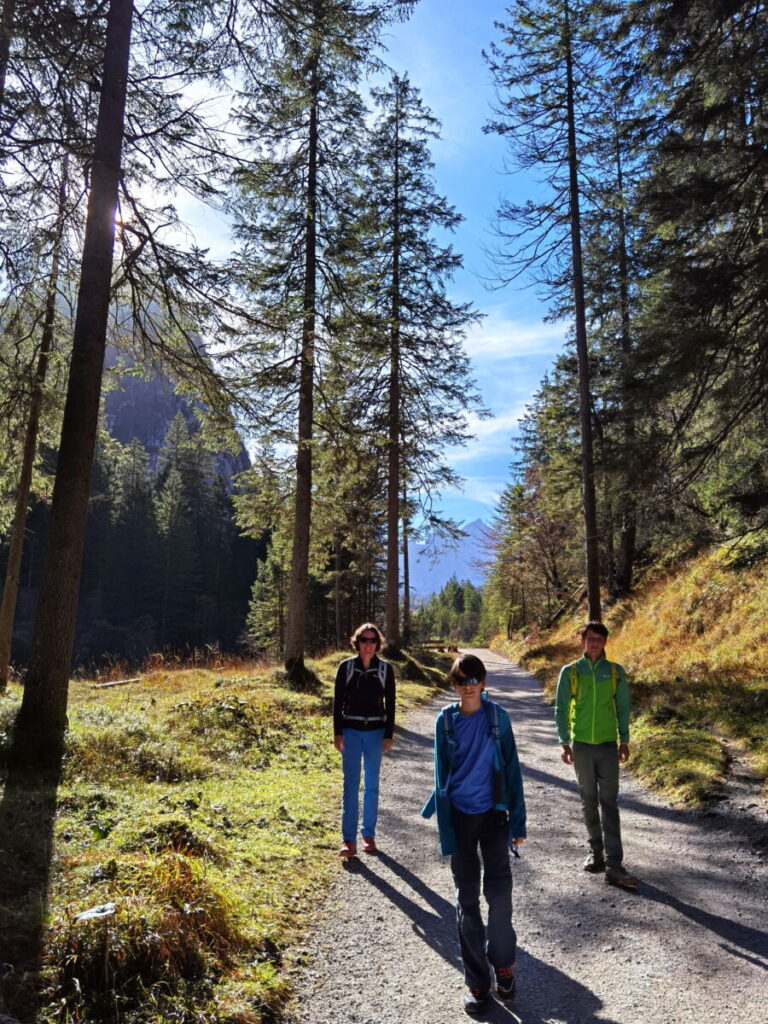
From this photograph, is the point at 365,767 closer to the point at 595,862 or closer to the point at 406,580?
the point at 595,862

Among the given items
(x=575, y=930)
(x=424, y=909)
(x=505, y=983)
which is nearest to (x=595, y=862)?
(x=575, y=930)

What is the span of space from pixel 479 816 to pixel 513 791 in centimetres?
25

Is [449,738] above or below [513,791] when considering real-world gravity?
above

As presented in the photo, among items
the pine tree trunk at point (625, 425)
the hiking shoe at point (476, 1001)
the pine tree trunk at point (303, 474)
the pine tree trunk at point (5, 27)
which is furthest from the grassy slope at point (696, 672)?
the pine tree trunk at point (5, 27)

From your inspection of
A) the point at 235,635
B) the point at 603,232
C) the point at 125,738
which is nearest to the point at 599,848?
the point at 125,738

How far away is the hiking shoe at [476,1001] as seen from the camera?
132 inches

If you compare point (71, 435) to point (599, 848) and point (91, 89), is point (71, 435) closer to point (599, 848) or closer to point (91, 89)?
point (91, 89)

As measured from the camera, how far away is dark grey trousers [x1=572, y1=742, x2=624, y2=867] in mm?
5062

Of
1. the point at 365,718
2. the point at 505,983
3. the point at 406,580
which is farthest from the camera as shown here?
the point at 406,580

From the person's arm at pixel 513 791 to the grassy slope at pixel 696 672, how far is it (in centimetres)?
411

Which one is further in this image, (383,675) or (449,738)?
(383,675)

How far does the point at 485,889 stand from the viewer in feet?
11.8

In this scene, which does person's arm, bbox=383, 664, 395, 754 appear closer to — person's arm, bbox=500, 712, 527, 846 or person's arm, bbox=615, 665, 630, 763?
person's arm, bbox=615, 665, 630, 763

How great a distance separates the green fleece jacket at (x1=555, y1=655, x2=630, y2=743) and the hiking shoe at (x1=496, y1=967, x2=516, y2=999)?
202cm
